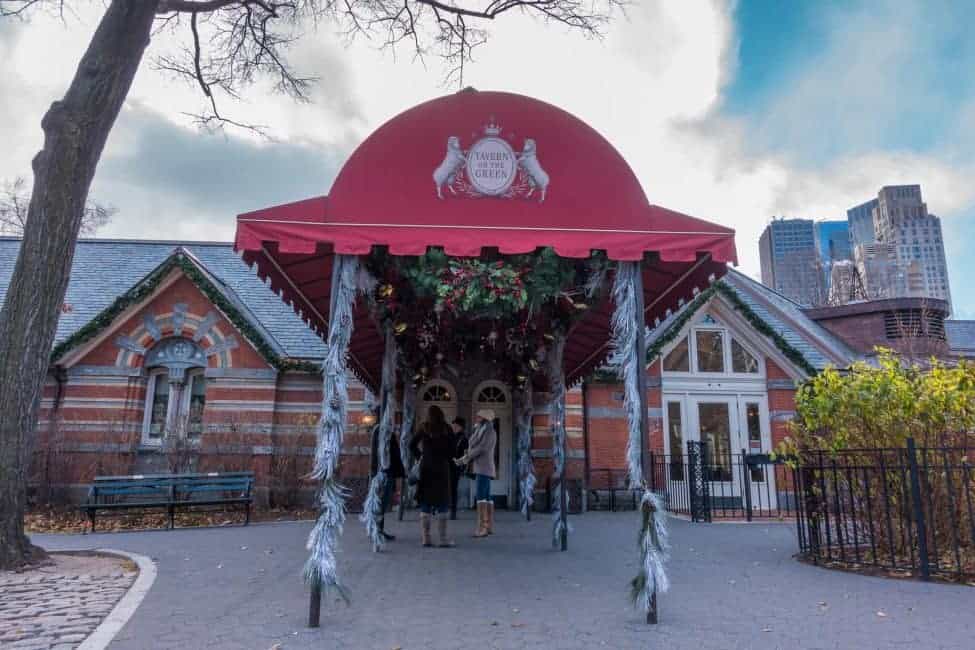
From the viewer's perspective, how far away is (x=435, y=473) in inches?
299

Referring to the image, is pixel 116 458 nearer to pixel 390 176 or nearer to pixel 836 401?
pixel 390 176

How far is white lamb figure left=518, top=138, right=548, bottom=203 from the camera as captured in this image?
5494mm

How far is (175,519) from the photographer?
11484 millimetres

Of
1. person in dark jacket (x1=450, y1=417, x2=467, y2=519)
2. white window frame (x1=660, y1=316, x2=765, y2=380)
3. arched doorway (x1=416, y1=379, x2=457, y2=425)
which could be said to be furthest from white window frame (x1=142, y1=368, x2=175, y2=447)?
white window frame (x1=660, y1=316, x2=765, y2=380)

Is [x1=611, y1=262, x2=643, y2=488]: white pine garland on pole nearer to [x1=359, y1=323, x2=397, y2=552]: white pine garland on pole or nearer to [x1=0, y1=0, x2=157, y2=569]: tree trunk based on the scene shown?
[x1=359, y1=323, x2=397, y2=552]: white pine garland on pole

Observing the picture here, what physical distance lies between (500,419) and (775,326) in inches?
374

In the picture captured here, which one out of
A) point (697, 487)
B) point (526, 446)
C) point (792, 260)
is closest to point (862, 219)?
point (792, 260)

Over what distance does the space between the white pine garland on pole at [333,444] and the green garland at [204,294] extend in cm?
939

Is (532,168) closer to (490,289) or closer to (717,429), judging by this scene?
(490,289)

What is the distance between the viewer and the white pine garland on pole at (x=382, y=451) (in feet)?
25.1

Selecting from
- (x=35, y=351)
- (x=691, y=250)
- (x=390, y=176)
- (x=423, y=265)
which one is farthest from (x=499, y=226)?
(x=35, y=351)

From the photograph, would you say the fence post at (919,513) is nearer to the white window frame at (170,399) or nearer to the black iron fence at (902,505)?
the black iron fence at (902,505)

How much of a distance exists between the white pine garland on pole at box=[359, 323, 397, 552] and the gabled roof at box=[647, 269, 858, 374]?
302 inches

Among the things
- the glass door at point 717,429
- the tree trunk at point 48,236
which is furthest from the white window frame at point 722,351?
the tree trunk at point 48,236
